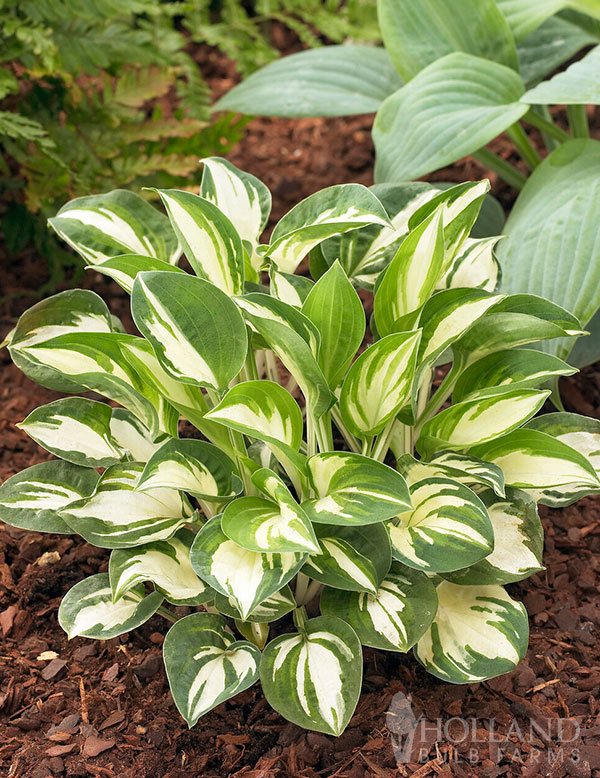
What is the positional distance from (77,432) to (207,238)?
0.34m

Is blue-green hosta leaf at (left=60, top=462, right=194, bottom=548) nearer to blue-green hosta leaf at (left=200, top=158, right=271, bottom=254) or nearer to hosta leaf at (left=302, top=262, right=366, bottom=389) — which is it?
hosta leaf at (left=302, top=262, right=366, bottom=389)

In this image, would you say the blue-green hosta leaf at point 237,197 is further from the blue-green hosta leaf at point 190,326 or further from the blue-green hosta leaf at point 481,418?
the blue-green hosta leaf at point 481,418

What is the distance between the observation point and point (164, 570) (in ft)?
3.51

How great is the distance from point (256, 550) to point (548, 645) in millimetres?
565

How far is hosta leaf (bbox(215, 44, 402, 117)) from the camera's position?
1786 mm

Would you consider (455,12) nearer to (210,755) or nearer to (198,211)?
(198,211)

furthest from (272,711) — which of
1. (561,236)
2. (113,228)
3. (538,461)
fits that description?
(561,236)

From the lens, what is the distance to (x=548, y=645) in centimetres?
122

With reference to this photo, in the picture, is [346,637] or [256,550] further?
[346,637]

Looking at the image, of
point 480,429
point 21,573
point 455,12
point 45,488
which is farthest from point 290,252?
point 455,12

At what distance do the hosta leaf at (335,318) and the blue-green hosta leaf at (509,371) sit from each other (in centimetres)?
21

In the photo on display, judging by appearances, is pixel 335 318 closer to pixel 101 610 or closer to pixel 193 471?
pixel 193 471

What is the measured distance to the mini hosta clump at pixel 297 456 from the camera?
0.97 meters

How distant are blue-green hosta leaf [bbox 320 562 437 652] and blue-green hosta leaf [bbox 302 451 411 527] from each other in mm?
122
